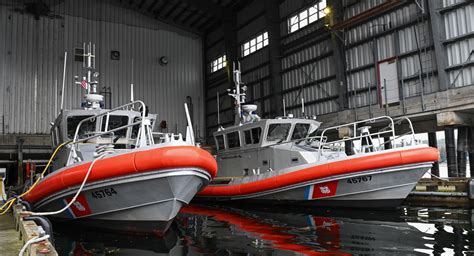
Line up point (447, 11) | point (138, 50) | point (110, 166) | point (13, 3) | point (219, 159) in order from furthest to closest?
point (138, 50), point (13, 3), point (447, 11), point (219, 159), point (110, 166)

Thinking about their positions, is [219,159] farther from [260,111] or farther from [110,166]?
[260,111]

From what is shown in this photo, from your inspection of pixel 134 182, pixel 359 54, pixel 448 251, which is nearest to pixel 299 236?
pixel 448 251

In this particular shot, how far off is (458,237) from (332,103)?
1078 cm

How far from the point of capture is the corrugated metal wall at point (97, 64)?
58.5 feet

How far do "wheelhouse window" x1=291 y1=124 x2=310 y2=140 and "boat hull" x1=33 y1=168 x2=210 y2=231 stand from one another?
4006mm

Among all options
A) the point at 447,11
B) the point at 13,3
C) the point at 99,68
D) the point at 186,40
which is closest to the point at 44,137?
the point at 99,68

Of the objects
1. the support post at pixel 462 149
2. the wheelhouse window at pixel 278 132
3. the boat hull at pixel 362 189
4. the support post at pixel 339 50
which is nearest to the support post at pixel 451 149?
the support post at pixel 462 149

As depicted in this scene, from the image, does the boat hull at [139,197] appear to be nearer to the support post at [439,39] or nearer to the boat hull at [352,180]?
the boat hull at [352,180]

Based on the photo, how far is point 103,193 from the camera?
15.7ft

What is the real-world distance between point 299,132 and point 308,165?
1.51m

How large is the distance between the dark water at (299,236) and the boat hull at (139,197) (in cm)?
25

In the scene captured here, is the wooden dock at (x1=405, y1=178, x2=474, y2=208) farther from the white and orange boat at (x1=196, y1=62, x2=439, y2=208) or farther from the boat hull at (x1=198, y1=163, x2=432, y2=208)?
the boat hull at (x1=198, y1=163, x2=432, y2=208)

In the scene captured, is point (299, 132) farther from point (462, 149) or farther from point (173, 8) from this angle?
point (173, 8)

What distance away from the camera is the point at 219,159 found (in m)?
9.77
